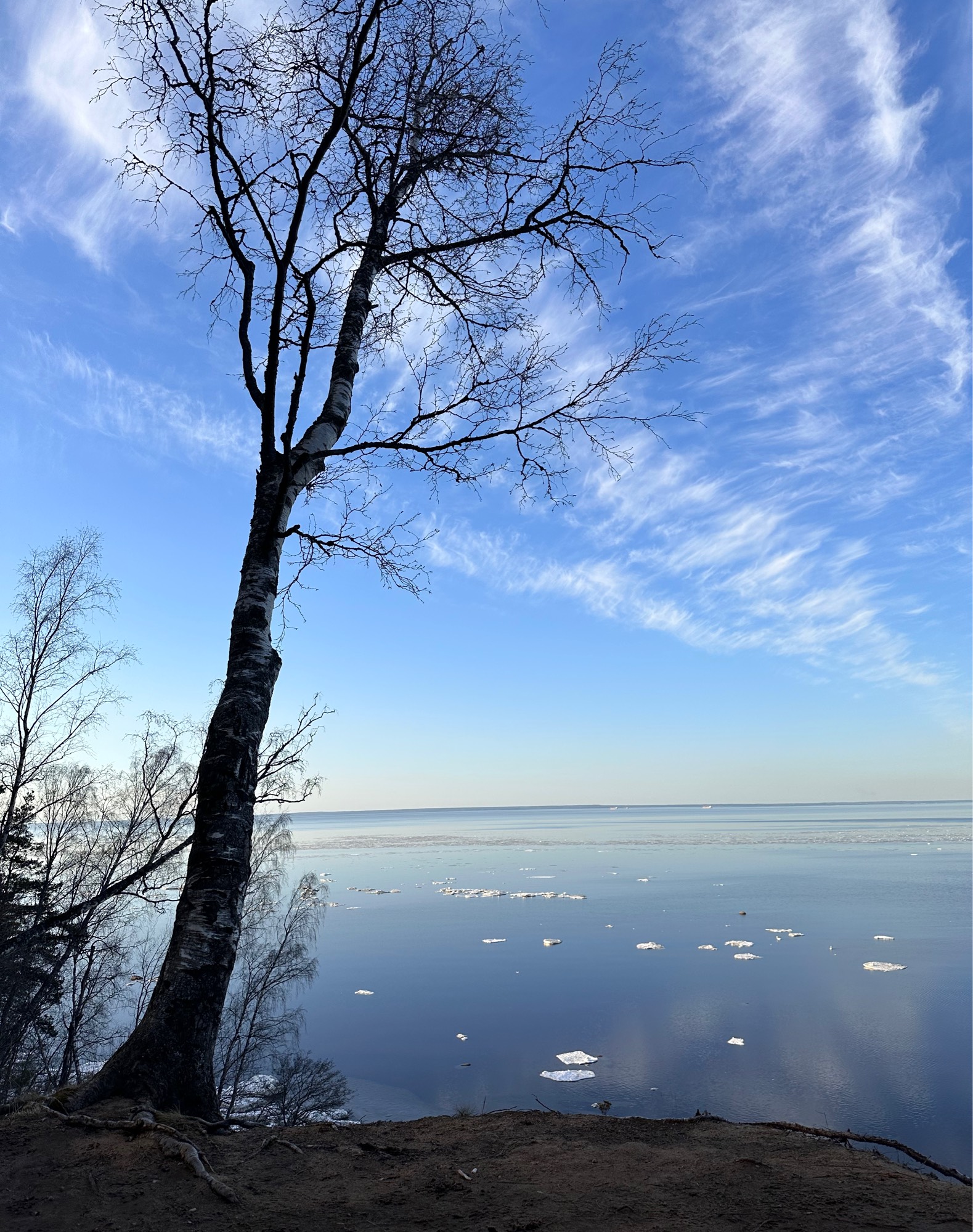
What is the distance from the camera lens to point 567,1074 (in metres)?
14.2

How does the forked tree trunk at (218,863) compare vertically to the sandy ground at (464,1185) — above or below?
above

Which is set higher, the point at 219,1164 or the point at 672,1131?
the point at 219,1164

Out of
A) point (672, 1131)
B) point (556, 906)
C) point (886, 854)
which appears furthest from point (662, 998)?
point (886, 854)

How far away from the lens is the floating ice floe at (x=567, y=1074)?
553 inches

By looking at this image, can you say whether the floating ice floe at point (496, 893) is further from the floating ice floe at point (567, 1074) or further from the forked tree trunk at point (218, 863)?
the forked tree trunk at point (218, 863)

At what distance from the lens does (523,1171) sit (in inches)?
122

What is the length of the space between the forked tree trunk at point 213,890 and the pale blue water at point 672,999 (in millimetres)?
10402

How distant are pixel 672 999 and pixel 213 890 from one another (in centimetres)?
1905

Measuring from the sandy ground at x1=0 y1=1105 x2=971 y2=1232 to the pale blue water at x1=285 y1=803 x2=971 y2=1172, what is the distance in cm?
987

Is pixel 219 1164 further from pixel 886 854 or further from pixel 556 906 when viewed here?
pixel 886 854

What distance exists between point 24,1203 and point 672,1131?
2.96m

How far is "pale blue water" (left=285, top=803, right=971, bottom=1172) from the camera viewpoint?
519 inches

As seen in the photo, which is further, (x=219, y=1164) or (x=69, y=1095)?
(x=69, y=1095)

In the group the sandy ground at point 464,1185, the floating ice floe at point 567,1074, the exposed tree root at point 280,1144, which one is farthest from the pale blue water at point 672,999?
the exposed tree root at point 280,1144
